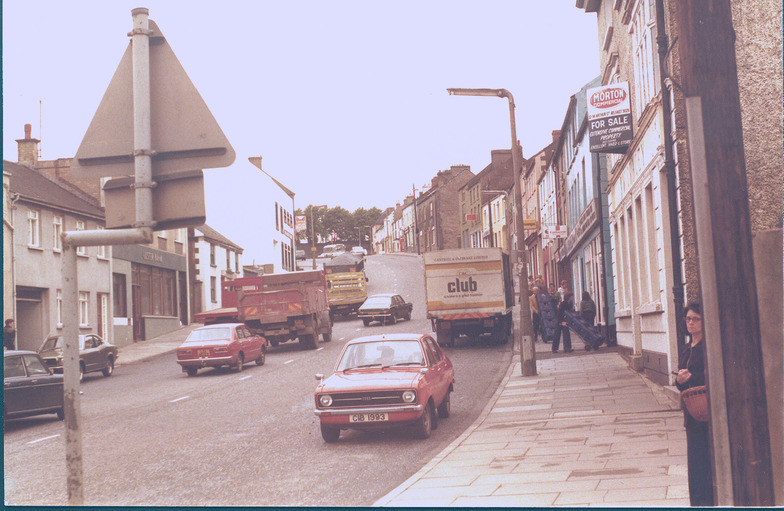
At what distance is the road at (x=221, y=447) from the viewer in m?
9.14

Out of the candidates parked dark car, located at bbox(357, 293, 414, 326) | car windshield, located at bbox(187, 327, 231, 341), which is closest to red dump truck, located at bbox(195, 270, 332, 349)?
car windshield, located at bbox(187, 327, 231, 341)

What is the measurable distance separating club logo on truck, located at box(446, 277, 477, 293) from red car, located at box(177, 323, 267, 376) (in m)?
6.42

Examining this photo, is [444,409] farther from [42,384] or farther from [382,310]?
[382,310]

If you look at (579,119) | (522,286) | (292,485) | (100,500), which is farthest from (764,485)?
(579,119)

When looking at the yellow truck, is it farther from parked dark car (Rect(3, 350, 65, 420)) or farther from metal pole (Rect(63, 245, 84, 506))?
metal pole (Rect(63, 245, 84, 506))

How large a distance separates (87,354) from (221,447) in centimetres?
1446

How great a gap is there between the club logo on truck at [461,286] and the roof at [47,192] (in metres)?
13.4

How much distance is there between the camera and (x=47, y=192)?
3412 cm

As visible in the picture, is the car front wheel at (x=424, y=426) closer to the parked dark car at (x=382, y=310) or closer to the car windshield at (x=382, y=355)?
the car windshield at (x=382, y=355)

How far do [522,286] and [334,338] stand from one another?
1575cm

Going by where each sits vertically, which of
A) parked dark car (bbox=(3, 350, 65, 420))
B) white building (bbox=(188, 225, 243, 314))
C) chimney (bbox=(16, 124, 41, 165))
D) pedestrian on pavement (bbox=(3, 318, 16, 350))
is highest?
chimney (bbox=(16, 124, 41, 165))

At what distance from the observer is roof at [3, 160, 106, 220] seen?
30752mm

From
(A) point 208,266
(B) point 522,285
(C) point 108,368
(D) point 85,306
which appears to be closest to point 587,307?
(B) point 522,285

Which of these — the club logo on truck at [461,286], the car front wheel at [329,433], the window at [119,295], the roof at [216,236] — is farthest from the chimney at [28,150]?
the car front wheel at [329,433]
